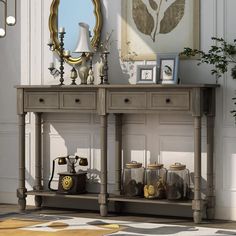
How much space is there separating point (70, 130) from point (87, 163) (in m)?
0.36

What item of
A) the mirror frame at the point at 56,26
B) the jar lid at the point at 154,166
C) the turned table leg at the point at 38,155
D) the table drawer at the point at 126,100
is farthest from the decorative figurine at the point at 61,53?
the jar lid at the point at 154,166

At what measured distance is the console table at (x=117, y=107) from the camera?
17.2ft

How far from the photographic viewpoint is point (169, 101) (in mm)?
5277

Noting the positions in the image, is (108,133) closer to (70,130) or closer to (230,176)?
(70,130)

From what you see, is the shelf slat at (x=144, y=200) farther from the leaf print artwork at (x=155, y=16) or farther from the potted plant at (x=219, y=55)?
the leaf print artwork at (x=155, y=16)

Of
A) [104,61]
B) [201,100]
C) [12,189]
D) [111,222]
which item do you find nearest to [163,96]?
[201,100]

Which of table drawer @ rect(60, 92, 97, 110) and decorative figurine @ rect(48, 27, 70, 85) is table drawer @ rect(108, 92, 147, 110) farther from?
decorative figurine @ rect(48, 27, 70, 85)

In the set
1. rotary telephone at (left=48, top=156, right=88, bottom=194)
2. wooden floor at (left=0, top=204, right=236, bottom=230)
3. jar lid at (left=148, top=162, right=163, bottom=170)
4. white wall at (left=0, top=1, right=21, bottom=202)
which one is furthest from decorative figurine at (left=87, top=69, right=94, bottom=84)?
wooden floor at (left=0, top=204, right=236, bottom=230)

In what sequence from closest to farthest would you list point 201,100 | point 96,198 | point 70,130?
point 201,100
point 96,198
point 70,130

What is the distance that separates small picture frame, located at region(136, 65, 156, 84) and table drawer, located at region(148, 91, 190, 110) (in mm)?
197

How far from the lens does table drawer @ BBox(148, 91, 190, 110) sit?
206 inches

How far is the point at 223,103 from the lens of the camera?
5473 millimetres

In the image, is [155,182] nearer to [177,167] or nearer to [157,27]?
[177,167]

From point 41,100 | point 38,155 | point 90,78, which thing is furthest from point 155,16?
point 38,155
